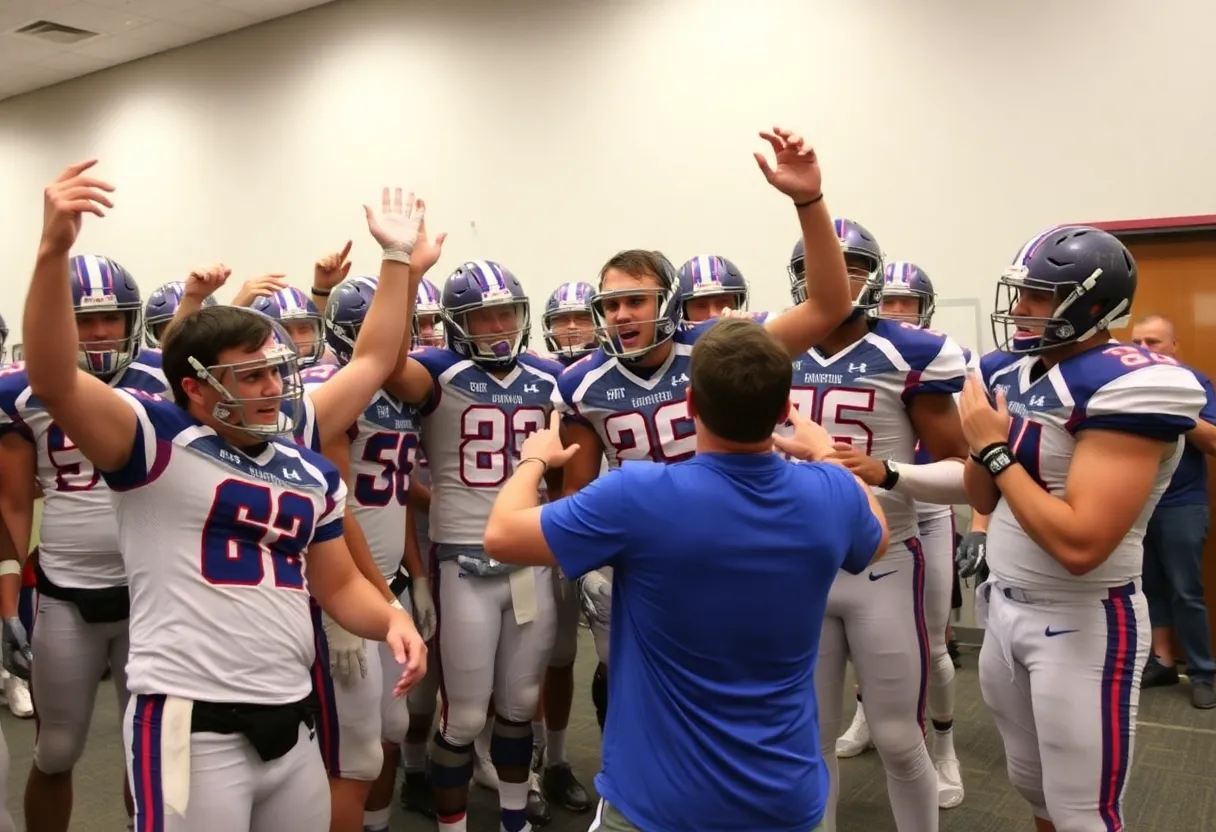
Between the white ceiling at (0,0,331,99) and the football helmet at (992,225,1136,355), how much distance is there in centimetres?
752

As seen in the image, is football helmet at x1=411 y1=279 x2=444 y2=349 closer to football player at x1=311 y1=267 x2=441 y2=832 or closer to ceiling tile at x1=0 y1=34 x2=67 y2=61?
football player at x1=311 y1=267 x2=441 y2=832

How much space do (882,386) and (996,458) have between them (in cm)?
70

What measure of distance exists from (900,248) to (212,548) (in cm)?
510

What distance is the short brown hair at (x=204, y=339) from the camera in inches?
80.8

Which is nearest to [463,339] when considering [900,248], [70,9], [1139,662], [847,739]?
[1139,662]

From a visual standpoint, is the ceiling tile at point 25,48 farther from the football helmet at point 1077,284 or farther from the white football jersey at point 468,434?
the football helmet at point 1077,284

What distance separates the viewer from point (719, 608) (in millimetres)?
1703

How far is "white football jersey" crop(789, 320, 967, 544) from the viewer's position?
2916 mm

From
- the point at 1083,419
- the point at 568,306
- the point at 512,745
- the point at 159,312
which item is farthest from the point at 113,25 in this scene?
the point at 1083,419

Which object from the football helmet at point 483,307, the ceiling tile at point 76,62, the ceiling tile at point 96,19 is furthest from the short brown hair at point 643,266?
the ceiling tile at point 76,62

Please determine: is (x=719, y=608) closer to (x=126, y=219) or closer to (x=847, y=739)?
(x=847, y=739)

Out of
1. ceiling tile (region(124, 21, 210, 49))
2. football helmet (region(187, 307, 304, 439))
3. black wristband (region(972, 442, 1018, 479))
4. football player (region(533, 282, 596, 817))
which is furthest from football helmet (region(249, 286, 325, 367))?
ceiling tile (region(124, 21, 210, 49))

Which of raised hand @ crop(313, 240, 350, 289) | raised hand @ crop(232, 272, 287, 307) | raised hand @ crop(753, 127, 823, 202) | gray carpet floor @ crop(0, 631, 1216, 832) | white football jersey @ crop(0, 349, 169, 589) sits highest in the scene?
raised hand @ crop(753, 127, 823, 202)

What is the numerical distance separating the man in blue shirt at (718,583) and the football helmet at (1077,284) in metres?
0.92
